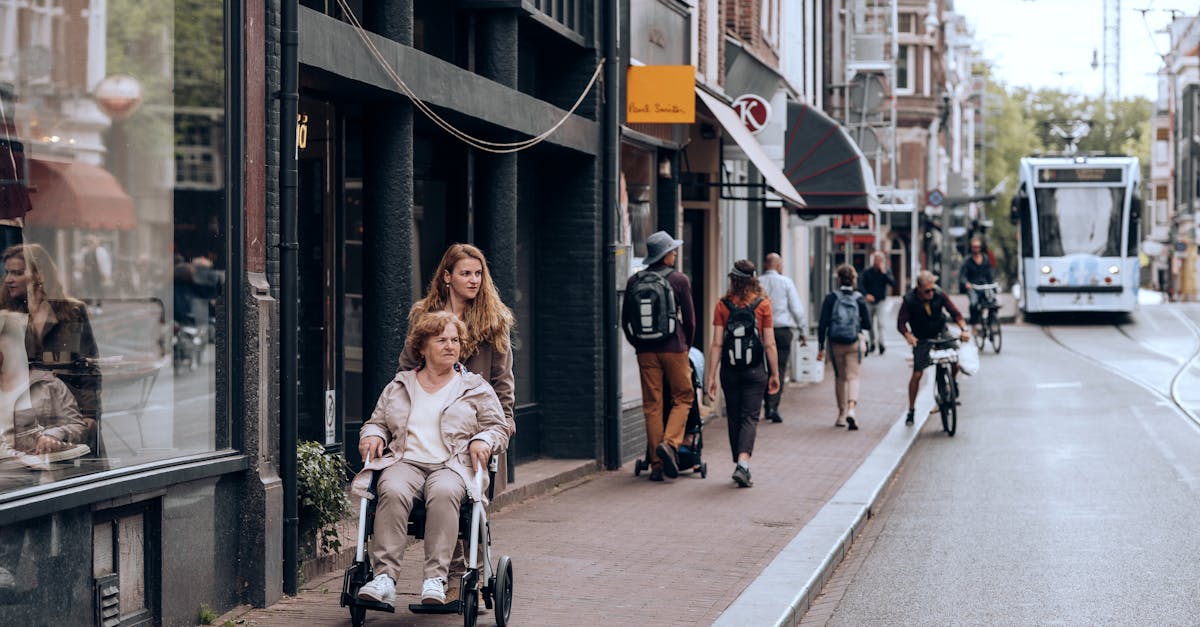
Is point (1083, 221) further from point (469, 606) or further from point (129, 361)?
point (129, 361)

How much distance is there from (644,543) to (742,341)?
10.5 feet

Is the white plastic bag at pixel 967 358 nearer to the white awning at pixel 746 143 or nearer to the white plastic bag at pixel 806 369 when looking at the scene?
the white awning at pixel 746 143

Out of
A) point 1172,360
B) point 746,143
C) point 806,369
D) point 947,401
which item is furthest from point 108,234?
point 1172,360

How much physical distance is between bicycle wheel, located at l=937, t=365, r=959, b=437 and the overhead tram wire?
569cm

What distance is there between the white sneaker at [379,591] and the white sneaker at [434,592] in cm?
14

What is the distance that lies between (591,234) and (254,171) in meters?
6.07

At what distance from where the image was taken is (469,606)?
6754 millimetres

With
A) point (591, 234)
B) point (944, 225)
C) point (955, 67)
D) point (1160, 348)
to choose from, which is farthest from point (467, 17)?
point (955, 67)

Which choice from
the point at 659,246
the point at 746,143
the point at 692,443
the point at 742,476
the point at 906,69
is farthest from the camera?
the point at 906,69

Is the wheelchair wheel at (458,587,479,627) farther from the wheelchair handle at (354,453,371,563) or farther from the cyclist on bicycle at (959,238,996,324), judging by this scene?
the cyclist on bicycle at (959,238,996,324)

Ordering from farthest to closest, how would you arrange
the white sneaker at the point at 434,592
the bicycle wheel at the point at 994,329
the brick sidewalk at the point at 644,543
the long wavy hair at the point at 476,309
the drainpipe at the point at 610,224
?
the bicycle wheel at the point at 994,329, the drainpipe at the point at 610,224, the long wavy hair at the point at 476,309, the brick sidewalk at the point at 644,543, the white sneaker at the point at 434,592

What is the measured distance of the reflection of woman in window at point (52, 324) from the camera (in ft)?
20.1

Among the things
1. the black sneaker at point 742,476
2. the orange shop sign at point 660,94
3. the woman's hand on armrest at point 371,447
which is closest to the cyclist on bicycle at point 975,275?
the orange shop sign at point 660,94

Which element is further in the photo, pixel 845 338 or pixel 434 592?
pixel 845 338
